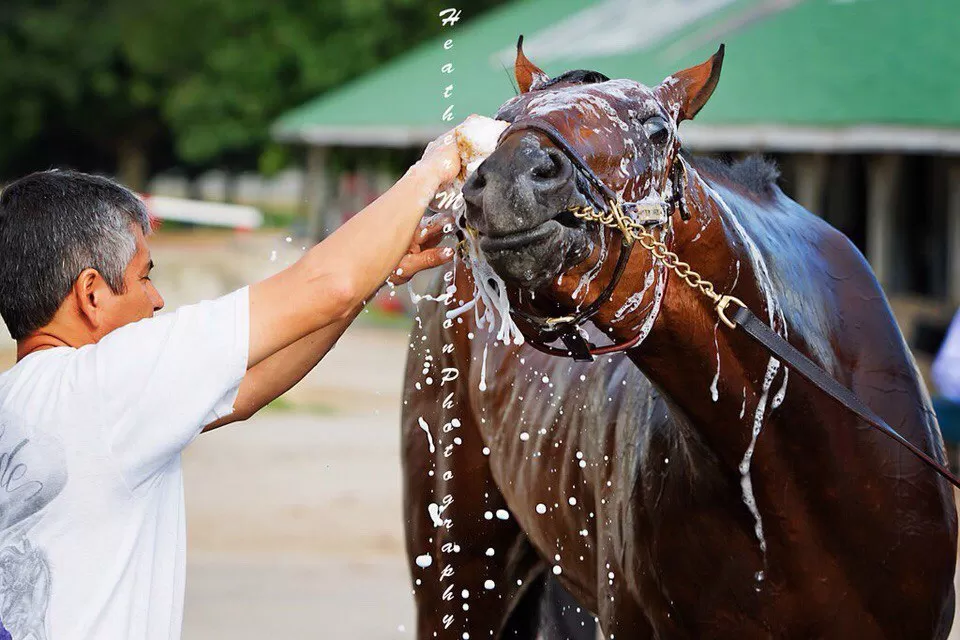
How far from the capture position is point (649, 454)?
3258mm

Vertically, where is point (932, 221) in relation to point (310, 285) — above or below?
below

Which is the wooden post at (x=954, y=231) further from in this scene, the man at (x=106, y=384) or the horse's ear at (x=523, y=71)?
the man at (x=106, y=384)

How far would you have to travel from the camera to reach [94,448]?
7.08 ft

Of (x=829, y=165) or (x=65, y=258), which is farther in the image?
(x=829, y=165)

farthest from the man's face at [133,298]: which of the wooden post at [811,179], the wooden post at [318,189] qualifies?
the wooden post at [318,189]

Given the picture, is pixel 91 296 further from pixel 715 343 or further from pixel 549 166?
pixel 715 343

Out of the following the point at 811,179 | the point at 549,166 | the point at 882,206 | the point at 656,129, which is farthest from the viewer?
the point at 811,179

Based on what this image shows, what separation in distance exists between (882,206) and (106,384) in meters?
13.3

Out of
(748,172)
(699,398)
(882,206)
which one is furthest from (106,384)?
(882,206)

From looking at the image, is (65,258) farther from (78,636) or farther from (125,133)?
(125,133)

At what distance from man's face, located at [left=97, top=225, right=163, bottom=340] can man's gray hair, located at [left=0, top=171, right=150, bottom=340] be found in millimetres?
15

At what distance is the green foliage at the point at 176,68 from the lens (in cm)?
2839

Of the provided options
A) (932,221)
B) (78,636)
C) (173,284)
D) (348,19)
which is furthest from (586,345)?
(348,19)

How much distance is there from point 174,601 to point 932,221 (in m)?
14.8
